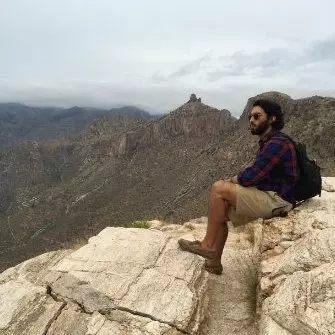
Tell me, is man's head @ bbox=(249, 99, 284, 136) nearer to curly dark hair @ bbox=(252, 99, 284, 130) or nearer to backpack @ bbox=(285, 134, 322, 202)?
curly dark hair @ bbox=(252, 99, 284, 130)

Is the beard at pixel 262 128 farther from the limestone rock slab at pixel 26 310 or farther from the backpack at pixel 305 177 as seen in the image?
the limestone rock slab at pixel 26 310

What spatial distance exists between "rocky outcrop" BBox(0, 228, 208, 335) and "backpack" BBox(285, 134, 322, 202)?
83.2 inches

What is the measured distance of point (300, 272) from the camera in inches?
254

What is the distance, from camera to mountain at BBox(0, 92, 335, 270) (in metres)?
89.0

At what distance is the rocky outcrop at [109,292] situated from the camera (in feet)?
20.5

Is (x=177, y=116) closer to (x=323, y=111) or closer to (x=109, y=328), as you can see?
(x=323, y=111)

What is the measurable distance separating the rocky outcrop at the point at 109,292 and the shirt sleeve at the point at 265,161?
5.57ft

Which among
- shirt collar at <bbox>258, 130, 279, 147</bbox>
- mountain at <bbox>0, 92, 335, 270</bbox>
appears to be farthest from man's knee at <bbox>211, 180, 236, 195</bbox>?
mountain at <bbox>0, 92, 335, 270</bbox>

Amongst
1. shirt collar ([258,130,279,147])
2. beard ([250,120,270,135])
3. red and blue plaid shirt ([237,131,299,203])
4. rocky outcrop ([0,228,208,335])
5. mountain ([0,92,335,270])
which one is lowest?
mountain ([0,92,335,270])

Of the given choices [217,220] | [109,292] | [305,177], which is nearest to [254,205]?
[217,220]

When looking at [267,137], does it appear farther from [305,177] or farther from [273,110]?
[305,177]

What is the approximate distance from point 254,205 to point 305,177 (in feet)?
3.47

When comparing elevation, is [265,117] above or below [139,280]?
above

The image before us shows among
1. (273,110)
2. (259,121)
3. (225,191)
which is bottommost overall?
(225,191)
